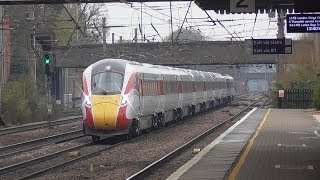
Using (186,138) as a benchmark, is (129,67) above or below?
above

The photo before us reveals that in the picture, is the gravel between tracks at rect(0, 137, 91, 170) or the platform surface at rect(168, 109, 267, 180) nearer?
the platform surface at rect(168, 109, 267, 180)

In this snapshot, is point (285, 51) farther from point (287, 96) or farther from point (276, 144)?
point (287, 96)

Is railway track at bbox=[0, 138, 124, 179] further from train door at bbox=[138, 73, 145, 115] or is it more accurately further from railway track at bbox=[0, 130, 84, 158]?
train door at bbox=[138, 73, 145, 115]

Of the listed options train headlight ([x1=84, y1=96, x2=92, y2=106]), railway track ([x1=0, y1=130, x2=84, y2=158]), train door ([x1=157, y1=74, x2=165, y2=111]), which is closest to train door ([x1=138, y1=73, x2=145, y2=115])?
train headlight ([x1=84, y1=96, x2=92, y2=106])

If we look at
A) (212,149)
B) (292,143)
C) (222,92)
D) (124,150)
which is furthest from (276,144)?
(222,92)

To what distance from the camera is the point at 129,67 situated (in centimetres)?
2531

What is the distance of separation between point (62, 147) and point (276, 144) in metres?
7.67

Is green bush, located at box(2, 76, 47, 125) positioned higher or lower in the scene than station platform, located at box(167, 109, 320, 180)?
higher

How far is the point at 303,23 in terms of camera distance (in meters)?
19.0

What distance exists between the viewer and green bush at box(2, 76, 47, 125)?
39447 millimetres

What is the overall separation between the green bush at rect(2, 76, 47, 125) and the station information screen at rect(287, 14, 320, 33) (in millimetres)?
24066

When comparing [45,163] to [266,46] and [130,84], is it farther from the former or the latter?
[266,46]

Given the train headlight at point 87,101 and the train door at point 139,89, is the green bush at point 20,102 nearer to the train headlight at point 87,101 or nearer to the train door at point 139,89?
the train door at point 139,89

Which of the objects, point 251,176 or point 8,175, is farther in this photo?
point 8,175
